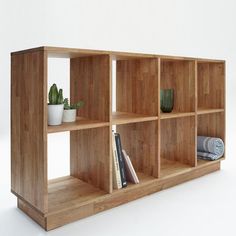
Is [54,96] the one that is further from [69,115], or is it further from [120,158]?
[120,158]

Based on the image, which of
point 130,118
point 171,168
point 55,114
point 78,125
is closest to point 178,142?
point 171,168

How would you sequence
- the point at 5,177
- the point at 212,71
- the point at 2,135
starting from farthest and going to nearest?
the point at 2,135
the point at 212,71
the point at 5,177

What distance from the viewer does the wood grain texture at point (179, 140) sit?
7.75 ft

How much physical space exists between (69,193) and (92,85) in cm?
67

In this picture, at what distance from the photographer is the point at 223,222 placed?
65.9 inches

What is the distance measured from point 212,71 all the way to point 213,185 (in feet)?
3.24

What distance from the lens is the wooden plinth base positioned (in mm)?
1590

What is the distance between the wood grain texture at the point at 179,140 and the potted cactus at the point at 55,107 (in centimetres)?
111

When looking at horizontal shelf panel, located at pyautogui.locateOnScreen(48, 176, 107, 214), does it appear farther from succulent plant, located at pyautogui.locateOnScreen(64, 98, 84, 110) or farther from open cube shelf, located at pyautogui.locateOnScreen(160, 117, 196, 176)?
open cube shelf, located at pyautogui.locateOnScreen(160, 117, 196, 176)

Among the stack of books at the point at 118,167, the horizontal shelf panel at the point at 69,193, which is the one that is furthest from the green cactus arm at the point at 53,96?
the horizontal shelf panel at the point at 69,193

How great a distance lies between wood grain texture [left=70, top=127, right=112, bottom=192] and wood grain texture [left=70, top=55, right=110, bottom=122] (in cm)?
11

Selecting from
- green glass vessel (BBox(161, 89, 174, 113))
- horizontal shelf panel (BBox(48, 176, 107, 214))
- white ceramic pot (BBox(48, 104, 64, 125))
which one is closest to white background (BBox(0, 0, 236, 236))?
horizontal shelf panel (BBox(48, 176, 107, 214))

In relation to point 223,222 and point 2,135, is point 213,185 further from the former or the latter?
point 2,135

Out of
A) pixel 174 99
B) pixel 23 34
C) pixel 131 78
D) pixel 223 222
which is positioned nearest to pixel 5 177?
pixel 131 78
